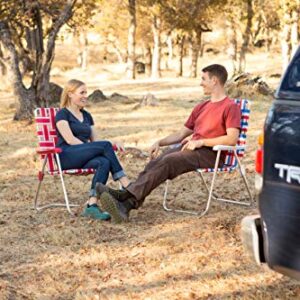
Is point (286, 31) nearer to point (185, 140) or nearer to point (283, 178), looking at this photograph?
point (185, 140)

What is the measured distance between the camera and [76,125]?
7.10 meters

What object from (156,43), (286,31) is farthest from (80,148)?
(156,43)

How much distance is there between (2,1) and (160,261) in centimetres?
1076

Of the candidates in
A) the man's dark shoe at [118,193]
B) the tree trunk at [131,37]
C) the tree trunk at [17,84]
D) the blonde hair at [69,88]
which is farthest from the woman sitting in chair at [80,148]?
the tree trunk at [131,37]

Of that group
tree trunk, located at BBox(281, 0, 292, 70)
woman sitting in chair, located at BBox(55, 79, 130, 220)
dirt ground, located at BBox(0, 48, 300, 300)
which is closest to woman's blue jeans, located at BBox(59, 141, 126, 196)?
woman sitting in chair, located at BBox(55, 79, 130, 220)

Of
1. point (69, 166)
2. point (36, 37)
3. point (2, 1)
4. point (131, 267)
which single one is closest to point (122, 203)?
point (69, 166)

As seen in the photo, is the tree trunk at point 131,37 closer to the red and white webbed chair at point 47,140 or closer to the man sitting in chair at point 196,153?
the red and white webbed chair at point 47,140

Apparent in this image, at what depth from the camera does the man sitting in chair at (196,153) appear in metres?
6.22

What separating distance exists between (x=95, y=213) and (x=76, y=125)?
1068 mm

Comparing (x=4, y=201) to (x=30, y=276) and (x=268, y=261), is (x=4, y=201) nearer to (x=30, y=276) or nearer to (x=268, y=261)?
(x=30, y=276)

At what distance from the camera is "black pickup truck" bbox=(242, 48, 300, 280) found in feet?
10.5

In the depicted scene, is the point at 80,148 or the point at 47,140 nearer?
the point at 80,148

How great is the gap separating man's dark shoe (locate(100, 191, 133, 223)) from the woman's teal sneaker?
12cm

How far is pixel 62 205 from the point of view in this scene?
7105 millimetres
